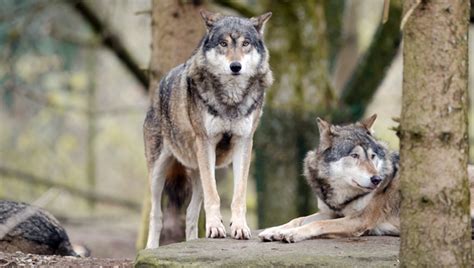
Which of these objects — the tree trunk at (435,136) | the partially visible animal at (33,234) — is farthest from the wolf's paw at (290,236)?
the partially visible animal at (33,234)

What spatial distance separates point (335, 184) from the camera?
6.81m

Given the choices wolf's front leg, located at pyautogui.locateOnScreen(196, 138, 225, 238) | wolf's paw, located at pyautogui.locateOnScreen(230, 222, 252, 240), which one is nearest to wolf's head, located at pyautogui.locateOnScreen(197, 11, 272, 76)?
wolf's front leg, located at pyautogui.locateOnScreen(196, 138, 225, 238)

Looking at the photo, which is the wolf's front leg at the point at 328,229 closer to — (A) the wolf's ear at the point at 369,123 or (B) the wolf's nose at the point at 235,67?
(A) the wolf's ear at the point at 369,123

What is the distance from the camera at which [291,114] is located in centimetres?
1210

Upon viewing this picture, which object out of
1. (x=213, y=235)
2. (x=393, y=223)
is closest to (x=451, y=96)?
(x=393, y=223)

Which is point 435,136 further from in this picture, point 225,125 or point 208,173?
point 208,173

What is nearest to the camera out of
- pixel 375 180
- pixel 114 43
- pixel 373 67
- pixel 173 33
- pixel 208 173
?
pixel 375 180

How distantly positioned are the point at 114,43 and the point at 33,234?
7470 mm

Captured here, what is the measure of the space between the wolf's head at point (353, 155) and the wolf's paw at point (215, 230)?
0.94 meters

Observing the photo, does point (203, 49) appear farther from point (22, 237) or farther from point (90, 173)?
point (90, 173)

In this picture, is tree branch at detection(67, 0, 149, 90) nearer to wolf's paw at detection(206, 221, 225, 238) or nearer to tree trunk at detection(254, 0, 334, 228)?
tree trunk at detection(254, 0, 334, 228)

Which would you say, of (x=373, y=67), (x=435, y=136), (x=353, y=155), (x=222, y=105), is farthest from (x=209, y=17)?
(x=373, y=67)

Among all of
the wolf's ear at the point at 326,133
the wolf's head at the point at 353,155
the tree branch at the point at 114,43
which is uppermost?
the tree branch at the point at 114,43

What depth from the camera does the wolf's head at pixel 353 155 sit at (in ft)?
21.4
